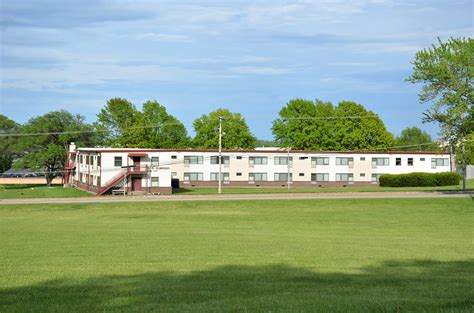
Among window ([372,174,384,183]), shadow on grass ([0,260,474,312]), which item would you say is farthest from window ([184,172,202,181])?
shadow on grass ([0,260,474,312])

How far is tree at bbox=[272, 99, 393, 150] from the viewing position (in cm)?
11962

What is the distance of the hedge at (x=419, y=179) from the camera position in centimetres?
9231

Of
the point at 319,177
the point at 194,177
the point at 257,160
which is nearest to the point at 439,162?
the point at 319,177

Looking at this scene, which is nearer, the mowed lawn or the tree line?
the mowed lawn

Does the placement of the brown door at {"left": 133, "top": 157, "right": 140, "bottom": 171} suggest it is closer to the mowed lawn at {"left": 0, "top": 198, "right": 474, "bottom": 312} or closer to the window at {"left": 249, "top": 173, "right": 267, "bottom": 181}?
the window at {"left": 249, "top": 173, "right": 267, "bottom": 181}

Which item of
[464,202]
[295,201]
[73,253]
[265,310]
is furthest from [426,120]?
[265,310]

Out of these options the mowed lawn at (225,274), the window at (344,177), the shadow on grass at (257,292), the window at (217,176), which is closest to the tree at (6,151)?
the window at (217,176)

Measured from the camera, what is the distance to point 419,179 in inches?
3632

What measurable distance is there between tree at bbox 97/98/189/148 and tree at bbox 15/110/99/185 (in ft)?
13.8

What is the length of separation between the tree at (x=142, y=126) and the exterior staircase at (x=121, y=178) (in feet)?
119

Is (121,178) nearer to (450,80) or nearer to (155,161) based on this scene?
(155,161)

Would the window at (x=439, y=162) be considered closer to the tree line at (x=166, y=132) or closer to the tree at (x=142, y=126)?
the tree line at (x=166, y=132)

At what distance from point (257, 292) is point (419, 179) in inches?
3342

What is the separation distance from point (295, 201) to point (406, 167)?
45400 mm
